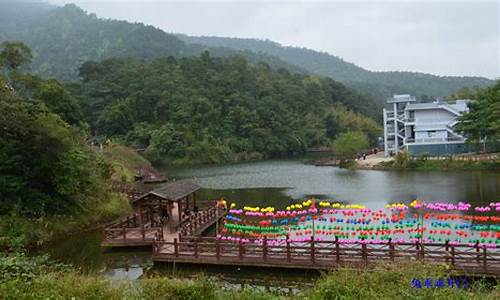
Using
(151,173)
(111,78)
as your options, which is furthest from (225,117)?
(151,173)

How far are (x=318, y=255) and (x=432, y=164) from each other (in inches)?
1694

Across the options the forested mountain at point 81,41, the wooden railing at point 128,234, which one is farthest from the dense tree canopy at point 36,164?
the forested mountain at point 81,41

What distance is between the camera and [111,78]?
93500 mm

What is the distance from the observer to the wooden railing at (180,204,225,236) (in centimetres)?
2328

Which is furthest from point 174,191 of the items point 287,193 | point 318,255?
point 287,193

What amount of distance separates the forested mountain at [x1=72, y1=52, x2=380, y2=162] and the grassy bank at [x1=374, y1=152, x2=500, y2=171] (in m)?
→ 36.0

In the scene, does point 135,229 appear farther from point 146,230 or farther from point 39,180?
point 39,180

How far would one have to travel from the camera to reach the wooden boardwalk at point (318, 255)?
16.0 metres

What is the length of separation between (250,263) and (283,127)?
81804mm

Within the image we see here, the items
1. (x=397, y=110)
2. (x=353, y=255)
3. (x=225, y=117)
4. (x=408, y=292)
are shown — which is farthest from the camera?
(x=225, y=117)

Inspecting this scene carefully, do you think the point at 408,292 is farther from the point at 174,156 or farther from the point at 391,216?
the point at 174,156

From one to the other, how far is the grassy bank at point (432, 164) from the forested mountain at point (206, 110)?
35981 millimetres

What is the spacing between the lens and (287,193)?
1582 inches

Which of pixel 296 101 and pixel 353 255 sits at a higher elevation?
pixel 296 101
